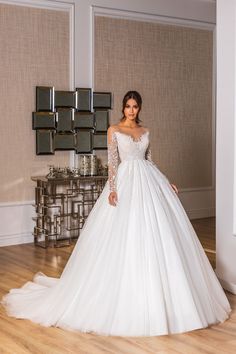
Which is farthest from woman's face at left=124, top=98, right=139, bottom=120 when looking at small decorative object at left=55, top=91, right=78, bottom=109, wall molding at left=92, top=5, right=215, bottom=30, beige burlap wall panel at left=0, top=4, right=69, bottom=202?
wall molding at left=92, top=5, right=215, bottom=30

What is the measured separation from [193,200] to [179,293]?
5210 millimetres

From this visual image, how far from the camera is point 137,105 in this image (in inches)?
174

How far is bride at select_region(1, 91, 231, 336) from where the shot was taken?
3889mm

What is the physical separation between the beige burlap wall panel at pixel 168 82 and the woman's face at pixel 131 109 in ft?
11.4

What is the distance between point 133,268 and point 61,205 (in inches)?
142

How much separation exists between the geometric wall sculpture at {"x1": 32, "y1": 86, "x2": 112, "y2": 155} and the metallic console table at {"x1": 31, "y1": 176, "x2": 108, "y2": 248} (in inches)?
17.4

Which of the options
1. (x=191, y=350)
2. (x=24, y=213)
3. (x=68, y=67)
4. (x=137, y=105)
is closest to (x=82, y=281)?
(x=191, y=350)

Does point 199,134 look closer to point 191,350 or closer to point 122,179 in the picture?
point 122,179

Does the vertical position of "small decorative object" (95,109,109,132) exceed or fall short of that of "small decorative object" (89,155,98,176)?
it exceeds it

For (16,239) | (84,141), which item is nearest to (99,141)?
(84,141)

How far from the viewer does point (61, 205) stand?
24.5ft

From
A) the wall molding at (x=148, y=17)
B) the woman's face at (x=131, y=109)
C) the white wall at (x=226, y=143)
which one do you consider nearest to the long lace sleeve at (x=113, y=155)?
the woman's face at (x=131, y=109)

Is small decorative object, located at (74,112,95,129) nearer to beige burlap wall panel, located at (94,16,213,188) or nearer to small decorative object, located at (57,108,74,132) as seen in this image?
small decorative object, located at (57,108,74,132)

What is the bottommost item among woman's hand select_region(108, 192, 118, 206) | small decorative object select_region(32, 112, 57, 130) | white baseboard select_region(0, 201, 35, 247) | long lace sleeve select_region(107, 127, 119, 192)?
white baseboard select_region(0, 201, 35, 247)
